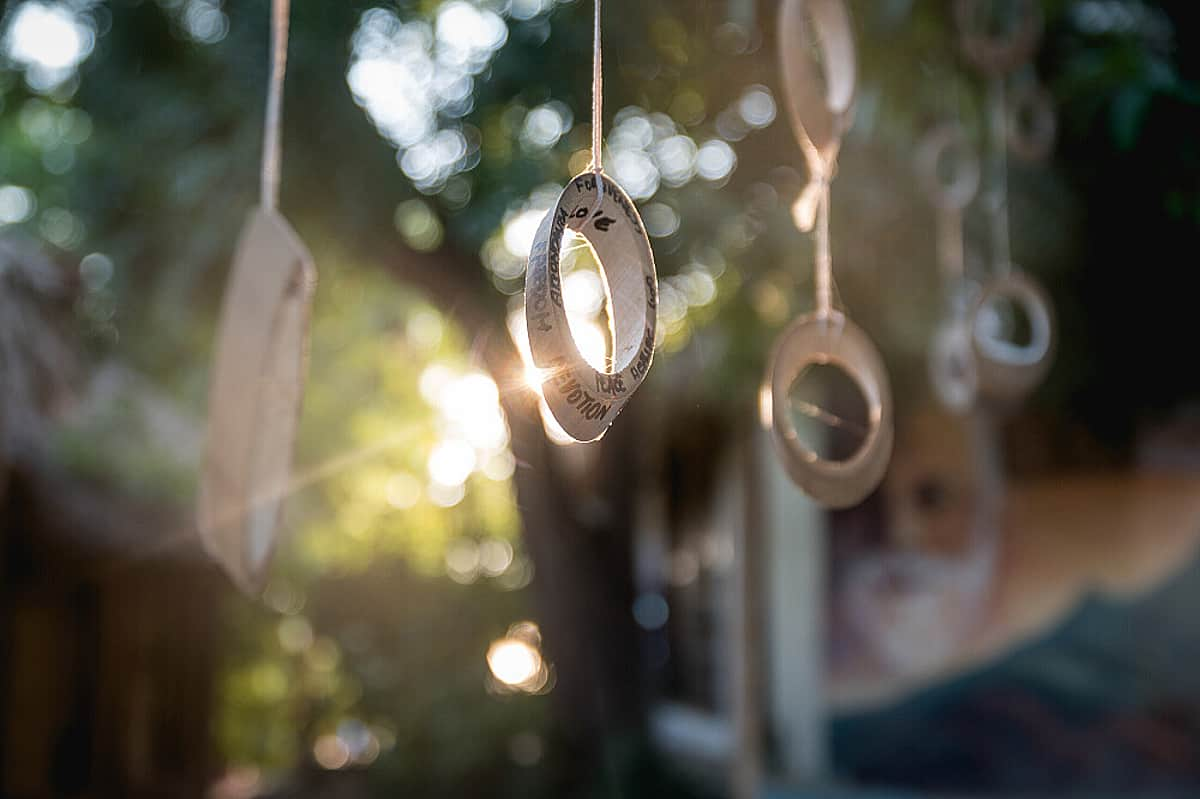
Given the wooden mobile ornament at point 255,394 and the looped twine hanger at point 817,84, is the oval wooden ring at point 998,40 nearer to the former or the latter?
the looped twine hanger at point 817,84

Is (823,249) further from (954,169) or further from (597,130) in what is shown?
(954,169)

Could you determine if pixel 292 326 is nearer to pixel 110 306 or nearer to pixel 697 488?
pixel 110 306

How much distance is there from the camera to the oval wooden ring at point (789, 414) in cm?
122

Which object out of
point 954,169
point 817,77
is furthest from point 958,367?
point 817,77

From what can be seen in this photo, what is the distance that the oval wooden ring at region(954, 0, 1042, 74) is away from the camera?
2.40 meters

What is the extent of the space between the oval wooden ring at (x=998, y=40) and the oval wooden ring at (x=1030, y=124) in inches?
11.4

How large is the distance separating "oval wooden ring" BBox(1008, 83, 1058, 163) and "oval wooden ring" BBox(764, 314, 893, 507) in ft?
5.33

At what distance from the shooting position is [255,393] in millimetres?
1360

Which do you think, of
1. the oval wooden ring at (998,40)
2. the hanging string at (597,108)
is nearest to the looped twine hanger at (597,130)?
the hanging string at (597,108)

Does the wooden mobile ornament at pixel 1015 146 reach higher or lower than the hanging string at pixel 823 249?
higher

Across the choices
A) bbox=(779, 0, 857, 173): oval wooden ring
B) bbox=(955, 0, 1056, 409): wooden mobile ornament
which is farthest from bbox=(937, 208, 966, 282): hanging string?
bbox=(779, 0, 857, 173): oval wooden ring

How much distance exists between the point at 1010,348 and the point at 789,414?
1.10 m

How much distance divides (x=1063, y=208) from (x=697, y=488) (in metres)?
2.75

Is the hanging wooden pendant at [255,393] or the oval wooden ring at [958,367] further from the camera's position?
the oval wooden ring at [958,367]
